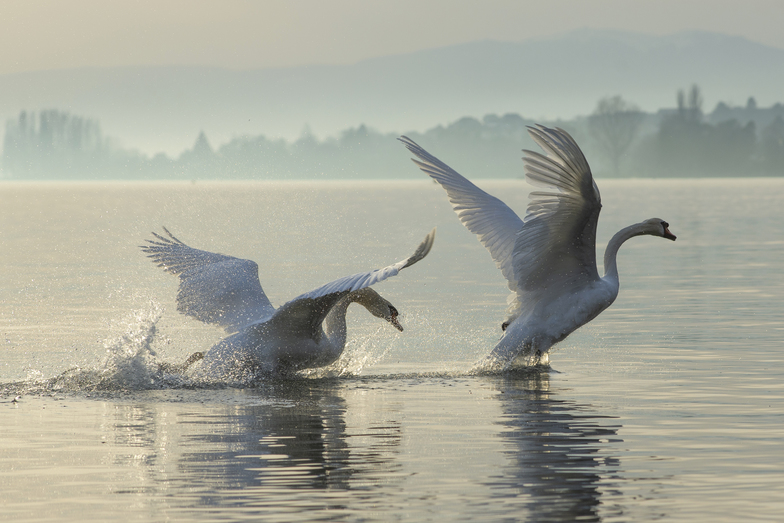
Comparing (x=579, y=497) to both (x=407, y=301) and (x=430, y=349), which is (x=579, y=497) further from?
(x=407, y=301)

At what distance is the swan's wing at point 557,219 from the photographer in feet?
40.0

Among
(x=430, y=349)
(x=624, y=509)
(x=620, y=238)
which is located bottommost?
(x=624, y=509)

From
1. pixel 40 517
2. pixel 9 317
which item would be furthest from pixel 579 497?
pixel 9 317

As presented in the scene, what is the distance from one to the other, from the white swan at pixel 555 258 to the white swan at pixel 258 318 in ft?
5.15

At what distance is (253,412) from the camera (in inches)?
440

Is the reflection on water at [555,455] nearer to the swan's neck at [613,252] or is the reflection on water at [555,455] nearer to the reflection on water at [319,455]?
the reflection on water at [319,455]

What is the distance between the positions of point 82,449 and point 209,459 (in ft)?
3.79

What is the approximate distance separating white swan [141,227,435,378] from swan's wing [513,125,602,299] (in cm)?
185

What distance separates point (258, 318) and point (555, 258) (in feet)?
11.5

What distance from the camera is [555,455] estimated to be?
9.06 m

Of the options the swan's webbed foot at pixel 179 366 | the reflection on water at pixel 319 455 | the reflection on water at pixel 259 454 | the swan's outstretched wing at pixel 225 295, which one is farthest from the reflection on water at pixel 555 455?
Answer: the swan's webbed foot at pixel 179 366

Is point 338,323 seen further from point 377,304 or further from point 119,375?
point 119,375

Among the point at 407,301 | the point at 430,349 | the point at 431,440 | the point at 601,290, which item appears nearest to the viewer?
the point at 431,440

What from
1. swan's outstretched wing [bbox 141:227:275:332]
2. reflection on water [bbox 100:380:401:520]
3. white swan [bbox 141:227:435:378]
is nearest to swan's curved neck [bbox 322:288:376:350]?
white swan [bbox 141:227:435:378]
